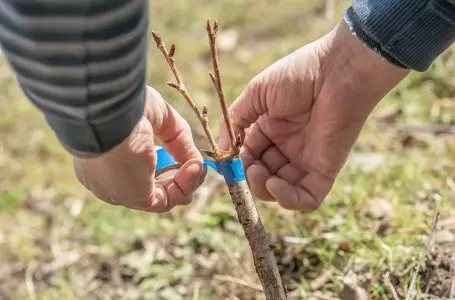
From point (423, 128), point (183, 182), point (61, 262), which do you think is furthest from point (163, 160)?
point (423, 128)

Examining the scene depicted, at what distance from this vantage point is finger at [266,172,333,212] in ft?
6.27

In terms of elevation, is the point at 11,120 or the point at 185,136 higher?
the point at 185,136

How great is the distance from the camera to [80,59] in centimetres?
114

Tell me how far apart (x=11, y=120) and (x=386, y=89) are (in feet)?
7.44

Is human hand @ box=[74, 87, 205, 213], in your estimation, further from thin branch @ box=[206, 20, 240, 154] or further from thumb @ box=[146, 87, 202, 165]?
thin branch @ box=[206, 20, 240, 154]

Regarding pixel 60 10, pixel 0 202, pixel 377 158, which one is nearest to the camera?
pixel 60 10

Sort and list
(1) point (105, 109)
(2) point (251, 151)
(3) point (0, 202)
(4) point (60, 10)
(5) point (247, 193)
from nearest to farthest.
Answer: (4) point (60, 10) → (1) point (105, 109) → (5) point (247, 193) → (2) point (251, 151) → (3) point (0, 202)

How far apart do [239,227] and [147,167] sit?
1011 millimetres

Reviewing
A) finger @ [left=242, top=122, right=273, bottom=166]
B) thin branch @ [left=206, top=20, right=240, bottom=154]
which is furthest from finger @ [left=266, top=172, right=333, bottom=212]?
thin branch @ [left=206, top=20, right=240, bottom=154]

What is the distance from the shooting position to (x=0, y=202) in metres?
3.04

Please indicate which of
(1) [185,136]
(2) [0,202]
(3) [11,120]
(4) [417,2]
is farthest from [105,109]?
(3) [11,120]

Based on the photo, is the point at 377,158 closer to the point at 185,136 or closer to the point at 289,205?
the point at 289,205

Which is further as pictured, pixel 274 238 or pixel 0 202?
pixel 0 202

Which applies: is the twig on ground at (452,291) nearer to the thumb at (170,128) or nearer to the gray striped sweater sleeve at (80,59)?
the thumb at (170,128)
